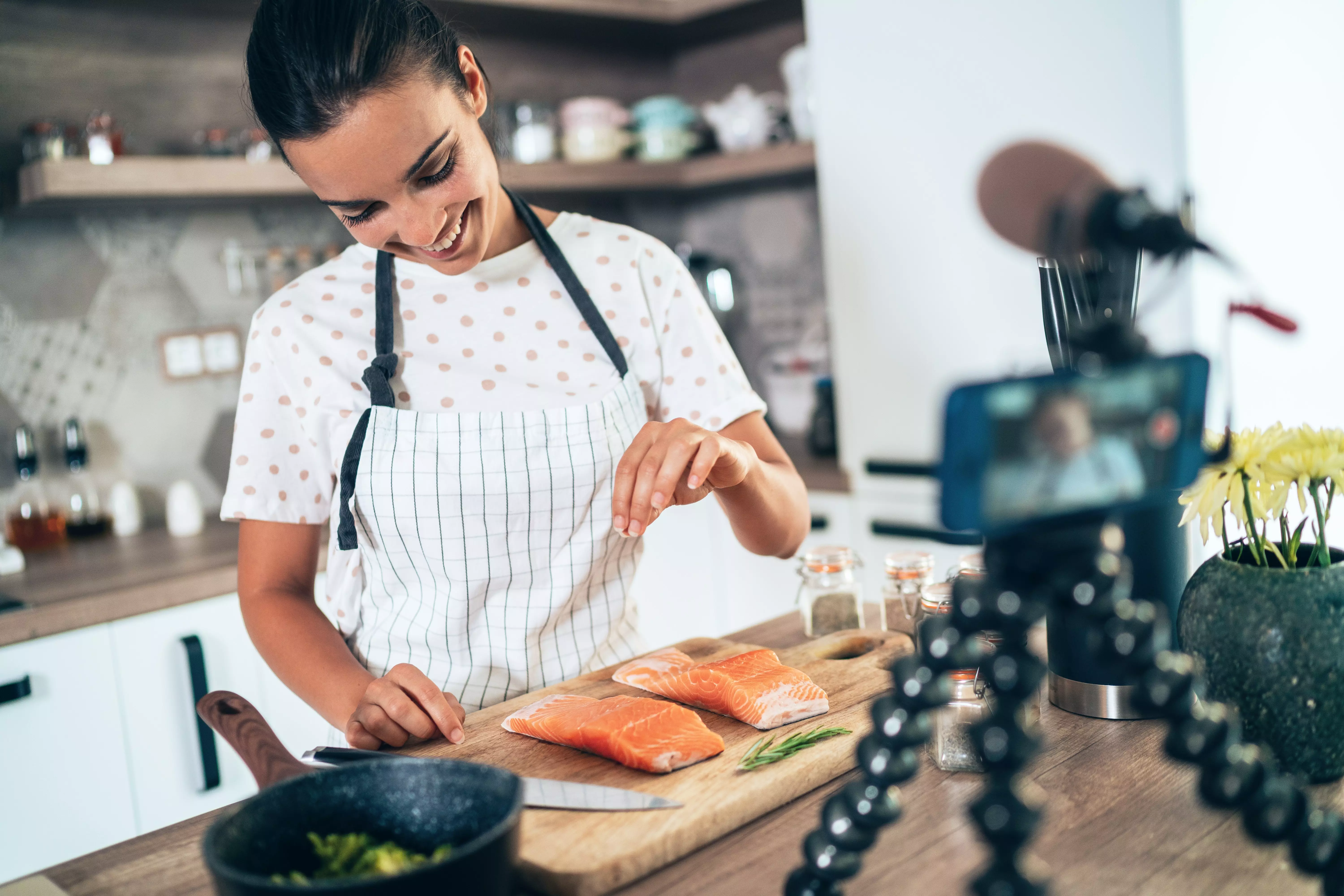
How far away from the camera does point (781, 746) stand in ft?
2.84

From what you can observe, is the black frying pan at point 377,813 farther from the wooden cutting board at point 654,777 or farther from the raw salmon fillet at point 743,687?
the raw salmon fillet at point 743,687

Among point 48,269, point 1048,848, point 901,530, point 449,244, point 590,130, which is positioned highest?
point 590,130

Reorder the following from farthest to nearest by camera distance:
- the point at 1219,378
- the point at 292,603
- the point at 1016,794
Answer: the point at 1219,378 < the point at 292,603 < the point at 1016,794

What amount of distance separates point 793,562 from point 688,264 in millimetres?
963

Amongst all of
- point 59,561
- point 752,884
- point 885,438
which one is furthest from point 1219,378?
point 59,561

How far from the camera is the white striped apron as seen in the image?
1.21 m

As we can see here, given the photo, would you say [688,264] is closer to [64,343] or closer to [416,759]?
[64,343]

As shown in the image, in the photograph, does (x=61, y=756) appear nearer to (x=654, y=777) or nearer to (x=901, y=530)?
(x=654, y=777)

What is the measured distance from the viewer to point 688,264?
2936 millimetres

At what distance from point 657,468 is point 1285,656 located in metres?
0.49

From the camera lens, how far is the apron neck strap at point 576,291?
130 cm

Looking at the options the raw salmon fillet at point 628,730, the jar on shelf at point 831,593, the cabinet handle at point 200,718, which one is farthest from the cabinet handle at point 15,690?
the jar on shelf at point 831,593

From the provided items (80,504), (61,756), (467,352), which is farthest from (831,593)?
(80,504)

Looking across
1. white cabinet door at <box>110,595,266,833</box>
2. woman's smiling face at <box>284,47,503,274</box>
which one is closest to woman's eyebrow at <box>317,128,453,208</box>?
woman's smiling face at <box>284,47,503,274</box>
